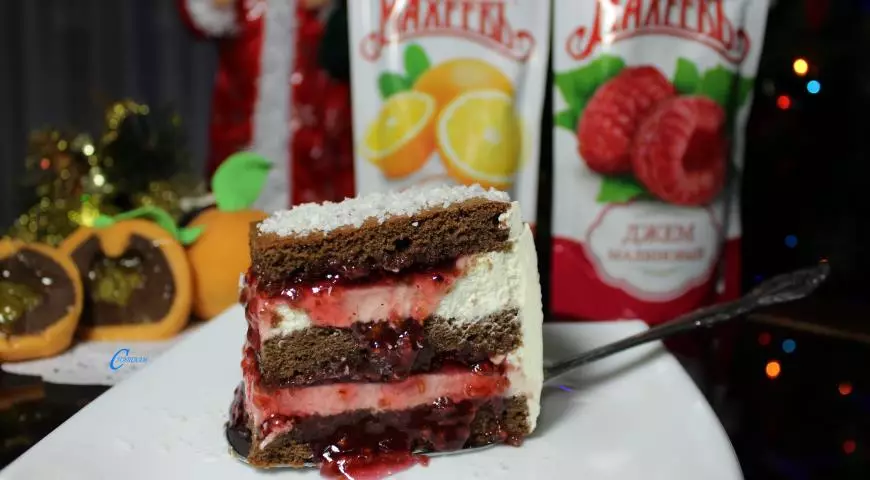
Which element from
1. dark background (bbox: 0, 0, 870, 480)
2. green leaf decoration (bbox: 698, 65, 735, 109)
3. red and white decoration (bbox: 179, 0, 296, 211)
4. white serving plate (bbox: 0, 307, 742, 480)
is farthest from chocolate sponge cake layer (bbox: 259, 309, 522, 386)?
red and white decoration (bbox: 179, 0, 296, 211)

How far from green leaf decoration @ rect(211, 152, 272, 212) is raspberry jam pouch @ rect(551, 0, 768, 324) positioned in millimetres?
620

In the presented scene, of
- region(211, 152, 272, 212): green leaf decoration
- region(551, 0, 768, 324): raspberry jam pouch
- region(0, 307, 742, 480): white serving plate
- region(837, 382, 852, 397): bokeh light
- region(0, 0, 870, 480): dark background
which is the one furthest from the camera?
region(211, 152, 272, 212): green leaf decoration

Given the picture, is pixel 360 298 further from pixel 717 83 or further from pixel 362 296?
pixel 717 83

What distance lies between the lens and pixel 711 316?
107 centimetres

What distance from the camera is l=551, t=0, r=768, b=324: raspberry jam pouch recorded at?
50.1 inches

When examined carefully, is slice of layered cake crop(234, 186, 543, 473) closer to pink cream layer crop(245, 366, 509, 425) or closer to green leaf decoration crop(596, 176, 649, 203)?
pink cream layer crop(245, 366, 509, 425)

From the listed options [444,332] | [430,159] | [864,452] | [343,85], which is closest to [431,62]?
[430,159]

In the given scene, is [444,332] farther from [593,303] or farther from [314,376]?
[593,303]

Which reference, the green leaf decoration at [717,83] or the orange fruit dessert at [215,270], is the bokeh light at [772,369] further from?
the orange fruit dessert at [215,270]

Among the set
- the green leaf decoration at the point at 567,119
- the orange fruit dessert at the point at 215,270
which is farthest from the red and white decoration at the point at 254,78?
the green leaf decoration at the point at 567,119

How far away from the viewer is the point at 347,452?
82 cm

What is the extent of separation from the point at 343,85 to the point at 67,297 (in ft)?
2.42

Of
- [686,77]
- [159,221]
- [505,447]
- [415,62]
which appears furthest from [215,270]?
[686,77]

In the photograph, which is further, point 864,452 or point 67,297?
point 67,297
